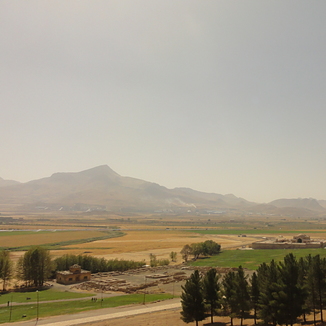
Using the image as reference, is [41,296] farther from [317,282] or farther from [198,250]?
[198,250]

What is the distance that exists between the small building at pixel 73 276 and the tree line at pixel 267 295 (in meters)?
41.6

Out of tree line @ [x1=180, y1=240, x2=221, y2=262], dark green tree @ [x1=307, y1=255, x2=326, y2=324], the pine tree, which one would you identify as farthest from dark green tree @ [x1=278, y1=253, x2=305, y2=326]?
tree line @ [x1=180, y1=240, x2=221, y2=262]

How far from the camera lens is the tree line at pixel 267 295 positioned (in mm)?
27656

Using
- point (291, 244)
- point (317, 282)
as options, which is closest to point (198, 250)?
point (291, 244)

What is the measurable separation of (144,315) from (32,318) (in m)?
15.3

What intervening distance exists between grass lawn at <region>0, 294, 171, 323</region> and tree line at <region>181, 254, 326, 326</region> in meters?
17.1

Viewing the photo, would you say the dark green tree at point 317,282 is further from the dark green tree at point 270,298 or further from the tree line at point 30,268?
the tree line at point 30,268

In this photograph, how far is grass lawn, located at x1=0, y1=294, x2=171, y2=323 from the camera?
41.9 meters

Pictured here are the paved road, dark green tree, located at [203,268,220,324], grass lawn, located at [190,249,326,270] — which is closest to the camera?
dark green tree, located at [203,268,220,324]

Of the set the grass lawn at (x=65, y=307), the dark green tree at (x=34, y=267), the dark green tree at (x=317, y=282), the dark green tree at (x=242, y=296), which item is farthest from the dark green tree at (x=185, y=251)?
the dark green tree at (x=317, y=282)

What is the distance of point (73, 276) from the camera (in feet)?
224

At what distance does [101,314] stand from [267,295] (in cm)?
2310

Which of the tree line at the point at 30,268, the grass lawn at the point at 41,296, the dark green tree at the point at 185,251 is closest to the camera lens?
the grass lawn at the point at 41,296

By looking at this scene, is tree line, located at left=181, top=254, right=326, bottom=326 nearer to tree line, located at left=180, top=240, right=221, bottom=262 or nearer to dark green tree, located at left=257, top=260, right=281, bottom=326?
dark green tree, located at left=257, top=260, right=281, bottom=326
